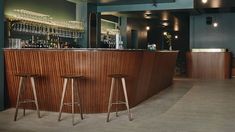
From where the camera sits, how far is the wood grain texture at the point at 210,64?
12.1 m

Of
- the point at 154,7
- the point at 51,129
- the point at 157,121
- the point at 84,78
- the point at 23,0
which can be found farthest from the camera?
the point at 154,7

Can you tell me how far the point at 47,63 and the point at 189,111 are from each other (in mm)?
2601

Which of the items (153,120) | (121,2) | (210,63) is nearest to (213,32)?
(210,63)

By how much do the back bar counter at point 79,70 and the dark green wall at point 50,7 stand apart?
1822 mm

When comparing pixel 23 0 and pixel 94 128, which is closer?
pixel 94 128

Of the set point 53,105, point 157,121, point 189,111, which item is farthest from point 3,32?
point 189,111

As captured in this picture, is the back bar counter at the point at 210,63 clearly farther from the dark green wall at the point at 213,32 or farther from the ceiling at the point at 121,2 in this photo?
the ceiling at the point at 121,2

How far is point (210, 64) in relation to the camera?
1224cm

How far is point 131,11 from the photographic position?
11.2 meters

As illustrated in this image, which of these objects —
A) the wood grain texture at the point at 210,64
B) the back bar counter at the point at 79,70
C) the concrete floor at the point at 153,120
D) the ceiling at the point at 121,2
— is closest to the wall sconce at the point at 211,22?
the wood grain texture at the point at 210,64

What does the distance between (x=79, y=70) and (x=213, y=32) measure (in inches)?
388

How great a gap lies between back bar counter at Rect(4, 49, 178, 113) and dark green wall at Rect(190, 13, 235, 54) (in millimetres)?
8472

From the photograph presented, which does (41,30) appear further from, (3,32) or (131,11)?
Result: (131,11)

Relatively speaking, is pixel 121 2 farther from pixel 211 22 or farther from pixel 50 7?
pixel 211 22
